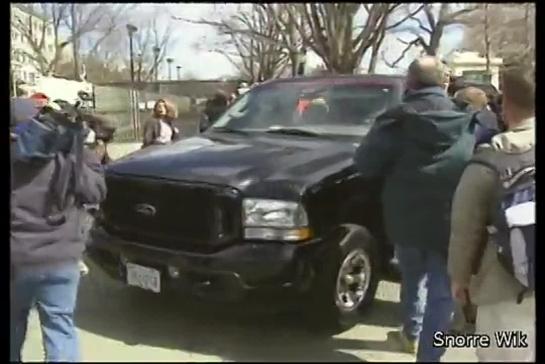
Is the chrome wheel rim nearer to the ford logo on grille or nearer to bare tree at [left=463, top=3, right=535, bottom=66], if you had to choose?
the ford logo on grille

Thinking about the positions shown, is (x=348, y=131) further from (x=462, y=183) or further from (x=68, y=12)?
(x=68, y=12)

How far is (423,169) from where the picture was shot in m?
2.18

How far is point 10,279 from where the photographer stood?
7.43 ft

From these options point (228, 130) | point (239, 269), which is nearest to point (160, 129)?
point (228, 130)

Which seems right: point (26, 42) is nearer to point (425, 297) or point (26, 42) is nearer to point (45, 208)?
point (45, 208)

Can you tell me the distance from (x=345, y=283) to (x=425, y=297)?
0.93 feet

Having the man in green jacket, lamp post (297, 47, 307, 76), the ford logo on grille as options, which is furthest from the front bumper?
lamp post (297, 47, 307, 76)

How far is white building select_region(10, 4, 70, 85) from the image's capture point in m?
2.29

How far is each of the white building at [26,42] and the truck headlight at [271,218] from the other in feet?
2.84

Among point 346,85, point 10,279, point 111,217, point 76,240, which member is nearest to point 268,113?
point 346,85

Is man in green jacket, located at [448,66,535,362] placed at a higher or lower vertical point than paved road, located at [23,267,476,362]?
higher

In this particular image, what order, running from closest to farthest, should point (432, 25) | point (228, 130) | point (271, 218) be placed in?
point (271, 218) → point (432, 25) → point (228, 130)

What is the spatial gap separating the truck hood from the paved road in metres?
0.42

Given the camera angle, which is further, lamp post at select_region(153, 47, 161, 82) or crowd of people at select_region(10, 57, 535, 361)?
lamp post at select_region(153, 47, 161, 82)
